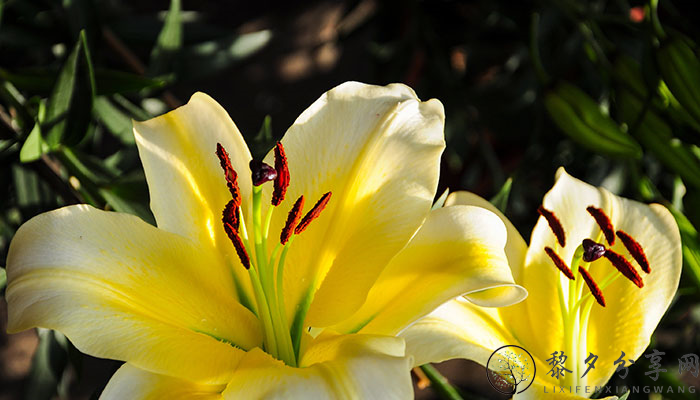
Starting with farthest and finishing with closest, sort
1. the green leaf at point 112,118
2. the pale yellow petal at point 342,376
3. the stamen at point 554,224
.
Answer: the green leaf at point 112,118, the stamen at point 554,224, the pale yellow petal at point 342,376

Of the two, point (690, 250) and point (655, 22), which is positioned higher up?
point (655, 22)

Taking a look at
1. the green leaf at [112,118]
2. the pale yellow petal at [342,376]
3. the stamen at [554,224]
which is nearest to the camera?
the pale yellow petal at [342,376]

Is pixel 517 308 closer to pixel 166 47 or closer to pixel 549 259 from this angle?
pixel 549 259

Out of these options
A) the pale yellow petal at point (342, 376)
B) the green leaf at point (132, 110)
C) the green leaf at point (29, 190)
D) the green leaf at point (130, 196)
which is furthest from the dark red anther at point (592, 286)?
the green leaf at point (29, 190)

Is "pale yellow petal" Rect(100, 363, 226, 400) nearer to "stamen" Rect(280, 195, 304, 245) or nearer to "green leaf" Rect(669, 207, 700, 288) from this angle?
"stamen" Rect(280, 195, 304, 245)

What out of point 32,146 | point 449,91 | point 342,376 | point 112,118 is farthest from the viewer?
point 449,91

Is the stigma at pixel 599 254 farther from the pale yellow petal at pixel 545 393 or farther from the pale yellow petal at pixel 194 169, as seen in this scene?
the pale yellow petal at pixel 194 169

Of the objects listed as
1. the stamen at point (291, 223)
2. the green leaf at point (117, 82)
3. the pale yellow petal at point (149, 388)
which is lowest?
the pale yellow petal at point (149, 388)

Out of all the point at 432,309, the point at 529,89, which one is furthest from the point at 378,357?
the point at 529,89

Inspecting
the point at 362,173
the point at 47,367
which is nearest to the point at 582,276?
the point at 362,173
